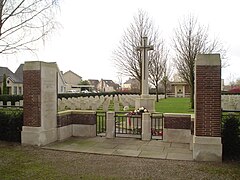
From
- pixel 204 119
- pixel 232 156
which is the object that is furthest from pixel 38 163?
pixel 232 156

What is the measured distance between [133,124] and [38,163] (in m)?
5.46

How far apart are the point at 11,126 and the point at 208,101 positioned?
23.1 ft

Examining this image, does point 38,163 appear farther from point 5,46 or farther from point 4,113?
point 5,46

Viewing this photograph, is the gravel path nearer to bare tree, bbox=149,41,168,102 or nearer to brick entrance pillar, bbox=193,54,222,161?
brick entrance pillar, bbox=193,54,222,161

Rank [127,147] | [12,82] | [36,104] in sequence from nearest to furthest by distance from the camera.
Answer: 1. [127,147]
2. [36,104]
3. [12,82]

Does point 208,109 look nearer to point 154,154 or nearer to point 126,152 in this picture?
point 154,154

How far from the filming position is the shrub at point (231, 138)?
725 cm

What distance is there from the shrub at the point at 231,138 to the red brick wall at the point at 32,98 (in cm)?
617

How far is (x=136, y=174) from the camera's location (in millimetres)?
5844

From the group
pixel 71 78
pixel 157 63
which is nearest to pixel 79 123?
pixel 157 63

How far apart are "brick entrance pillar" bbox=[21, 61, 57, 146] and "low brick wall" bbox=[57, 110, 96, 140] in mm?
1007

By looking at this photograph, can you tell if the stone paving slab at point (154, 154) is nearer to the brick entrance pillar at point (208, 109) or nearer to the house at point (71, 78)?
the brick entrance pillar at point (208, 109)

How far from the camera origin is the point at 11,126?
9203mm

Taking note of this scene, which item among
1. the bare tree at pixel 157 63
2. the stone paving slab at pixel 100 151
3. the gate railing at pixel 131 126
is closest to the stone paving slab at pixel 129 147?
the stone paving slab at pixel 100 151
